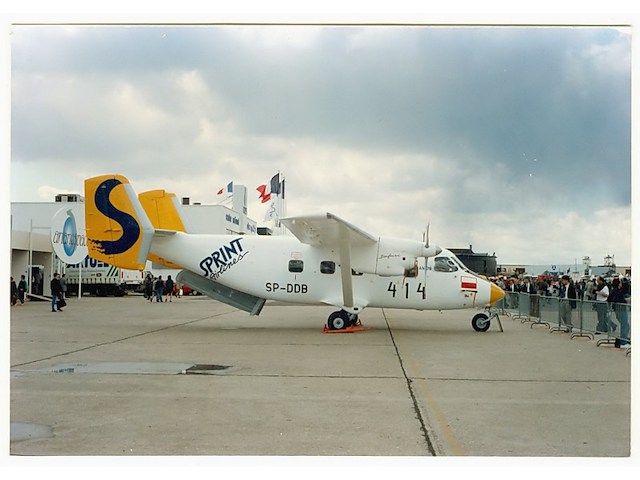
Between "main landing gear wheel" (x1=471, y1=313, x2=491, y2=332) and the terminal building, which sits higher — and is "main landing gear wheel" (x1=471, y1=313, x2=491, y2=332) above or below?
below

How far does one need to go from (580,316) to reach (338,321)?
6657mm

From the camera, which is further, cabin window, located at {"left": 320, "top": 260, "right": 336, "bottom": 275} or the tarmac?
cabin window, located at {"left": 320, "top": 260, "right": 336, "bottom": 275}

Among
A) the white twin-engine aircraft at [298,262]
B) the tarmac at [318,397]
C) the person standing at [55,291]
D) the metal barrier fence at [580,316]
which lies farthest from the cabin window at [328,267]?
the person standing at [55,291]

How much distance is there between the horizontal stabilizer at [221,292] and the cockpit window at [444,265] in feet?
17.2

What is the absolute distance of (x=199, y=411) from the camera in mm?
A: 7258

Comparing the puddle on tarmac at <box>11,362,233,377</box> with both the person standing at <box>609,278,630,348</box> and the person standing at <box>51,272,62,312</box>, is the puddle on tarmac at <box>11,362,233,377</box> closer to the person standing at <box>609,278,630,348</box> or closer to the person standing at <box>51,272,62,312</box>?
the person standing at <box>609,278,630,348</box>

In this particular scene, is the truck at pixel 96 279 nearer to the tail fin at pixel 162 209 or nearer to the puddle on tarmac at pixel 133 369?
the tail fin at pixel 162 209

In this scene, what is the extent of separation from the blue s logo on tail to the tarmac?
2.99 meters

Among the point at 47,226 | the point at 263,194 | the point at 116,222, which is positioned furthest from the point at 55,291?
the point at 47,226

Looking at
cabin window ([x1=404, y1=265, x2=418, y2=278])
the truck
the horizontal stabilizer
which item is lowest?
the truck

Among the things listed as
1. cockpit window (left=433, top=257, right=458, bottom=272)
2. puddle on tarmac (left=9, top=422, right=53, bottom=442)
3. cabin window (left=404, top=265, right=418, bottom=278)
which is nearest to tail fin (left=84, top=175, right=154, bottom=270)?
cabin window (left=404, top=265, right=418, bottom=278)

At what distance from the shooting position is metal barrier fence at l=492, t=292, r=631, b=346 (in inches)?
544
